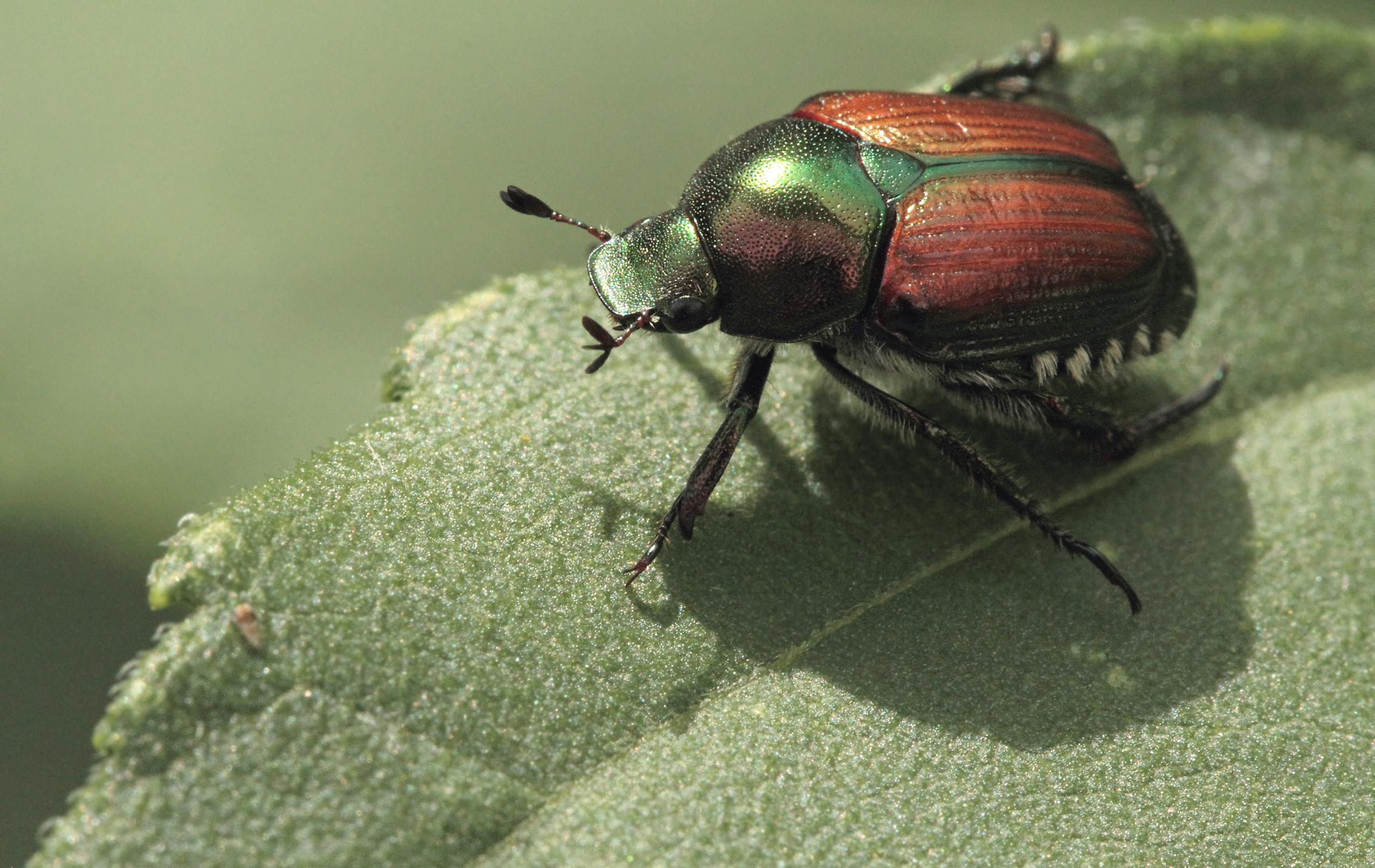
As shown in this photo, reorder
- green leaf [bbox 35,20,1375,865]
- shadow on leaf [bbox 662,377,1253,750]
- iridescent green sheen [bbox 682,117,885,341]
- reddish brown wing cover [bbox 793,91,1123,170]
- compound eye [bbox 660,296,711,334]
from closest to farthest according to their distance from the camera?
green leaf [bbox 35,20,1375,865] → shadow on leaf [bbox 662,377,1253,750] → compound eye [bbox 660,296,711,334] → iridescent green sheen [bbox 682,117,885,341] → reddish brown wing cover [bbox 793,91,1123,170]

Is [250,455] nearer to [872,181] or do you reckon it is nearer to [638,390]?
[638,390]

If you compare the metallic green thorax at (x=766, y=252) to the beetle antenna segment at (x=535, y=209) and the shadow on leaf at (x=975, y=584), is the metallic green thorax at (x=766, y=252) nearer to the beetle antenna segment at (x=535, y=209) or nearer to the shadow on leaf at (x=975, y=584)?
the beetle antenna segment at (x=535, y=209)

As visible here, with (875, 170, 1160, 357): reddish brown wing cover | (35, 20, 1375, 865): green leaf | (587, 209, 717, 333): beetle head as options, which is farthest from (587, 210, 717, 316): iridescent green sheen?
(875, 170, 1160, 357): reddish brown wing cover

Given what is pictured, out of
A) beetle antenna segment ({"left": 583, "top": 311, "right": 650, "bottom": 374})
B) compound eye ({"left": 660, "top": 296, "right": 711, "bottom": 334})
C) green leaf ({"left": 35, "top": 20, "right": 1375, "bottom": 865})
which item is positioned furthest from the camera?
compound eye ({"left": 660, "top": 296, "right": 711, "bottom": 334})

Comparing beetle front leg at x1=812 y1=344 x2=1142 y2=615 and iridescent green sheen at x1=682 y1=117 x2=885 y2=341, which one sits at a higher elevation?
iridescent green sheen at x1=682 y1=117 x2=885 y2=341

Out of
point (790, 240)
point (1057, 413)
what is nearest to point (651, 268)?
point (790, 240)

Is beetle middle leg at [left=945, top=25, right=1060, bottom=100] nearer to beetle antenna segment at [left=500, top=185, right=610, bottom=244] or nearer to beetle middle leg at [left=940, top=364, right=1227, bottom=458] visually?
beetle middle leg at [left=940, top=364, right=1227, bottom=458]

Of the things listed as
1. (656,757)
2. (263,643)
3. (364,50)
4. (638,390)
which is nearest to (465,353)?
(638,390)

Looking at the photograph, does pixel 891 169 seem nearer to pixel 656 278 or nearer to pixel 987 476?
pixel 656 278
